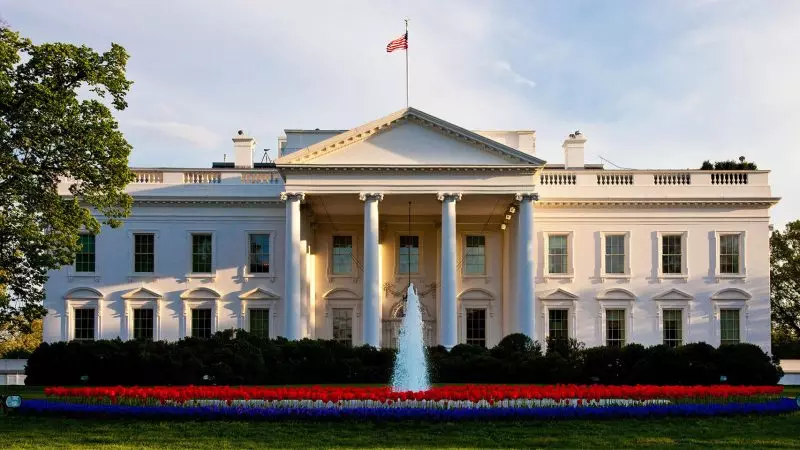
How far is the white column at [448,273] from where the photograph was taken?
38.5 metres

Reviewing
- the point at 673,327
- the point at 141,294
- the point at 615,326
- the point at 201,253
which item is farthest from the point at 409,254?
the point at 673,327

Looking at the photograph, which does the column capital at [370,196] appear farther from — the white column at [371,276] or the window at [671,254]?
the window at [671,254]

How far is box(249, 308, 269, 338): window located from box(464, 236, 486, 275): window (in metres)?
9.30

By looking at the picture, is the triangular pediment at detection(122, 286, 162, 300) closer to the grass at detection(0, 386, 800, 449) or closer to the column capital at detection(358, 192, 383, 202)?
the column capital at detection(358, 192, 383, 202)

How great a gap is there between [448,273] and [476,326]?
629 cm

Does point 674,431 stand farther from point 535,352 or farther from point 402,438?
point 535,352

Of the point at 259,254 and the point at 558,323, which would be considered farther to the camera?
the point at 259,254

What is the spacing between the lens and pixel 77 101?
2766 centimetres

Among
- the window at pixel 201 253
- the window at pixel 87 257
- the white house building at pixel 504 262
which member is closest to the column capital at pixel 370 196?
the white house building at pixel 504 262

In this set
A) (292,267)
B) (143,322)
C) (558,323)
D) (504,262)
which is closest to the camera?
(292,267)

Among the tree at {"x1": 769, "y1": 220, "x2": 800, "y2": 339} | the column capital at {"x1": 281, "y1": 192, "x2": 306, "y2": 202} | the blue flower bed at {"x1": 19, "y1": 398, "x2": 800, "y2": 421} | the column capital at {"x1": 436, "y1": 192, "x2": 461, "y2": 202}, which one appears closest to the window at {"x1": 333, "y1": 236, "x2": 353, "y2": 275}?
the column capital at {"x1": 281, "y1": 192, "x2": 306, "y2": 202}

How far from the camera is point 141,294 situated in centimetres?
4306

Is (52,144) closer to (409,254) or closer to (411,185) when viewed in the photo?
(411,185)

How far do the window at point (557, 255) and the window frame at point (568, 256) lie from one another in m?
0.08
